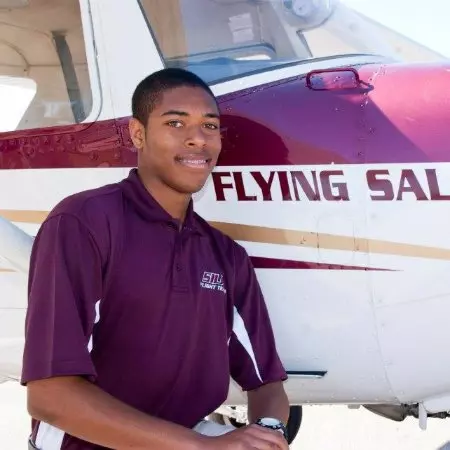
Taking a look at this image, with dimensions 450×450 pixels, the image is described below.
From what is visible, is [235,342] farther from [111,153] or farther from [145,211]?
[111,153]

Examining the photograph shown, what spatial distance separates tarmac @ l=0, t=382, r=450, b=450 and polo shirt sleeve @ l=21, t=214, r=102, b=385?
3168 millimetres

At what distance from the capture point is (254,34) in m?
3.47

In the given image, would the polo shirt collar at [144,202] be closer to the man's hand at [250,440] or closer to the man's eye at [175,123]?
the man's eye at [175,123]

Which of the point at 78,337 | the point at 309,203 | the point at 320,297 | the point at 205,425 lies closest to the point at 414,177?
the point at 309,203

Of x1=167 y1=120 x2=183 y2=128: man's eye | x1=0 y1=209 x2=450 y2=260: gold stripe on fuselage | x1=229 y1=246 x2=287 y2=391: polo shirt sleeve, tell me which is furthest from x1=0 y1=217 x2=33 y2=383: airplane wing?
x1=167 y1=120 x2=183 y2=128: man's eye

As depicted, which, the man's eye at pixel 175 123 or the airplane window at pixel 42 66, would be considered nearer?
the man's eye at pixel 175 123

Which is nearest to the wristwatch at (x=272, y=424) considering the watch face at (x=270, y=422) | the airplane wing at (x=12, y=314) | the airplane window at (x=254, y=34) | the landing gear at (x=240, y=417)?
the watch face at (x=270, y=422)

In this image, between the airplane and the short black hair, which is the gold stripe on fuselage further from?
the short black hair

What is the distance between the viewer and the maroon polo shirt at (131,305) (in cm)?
200

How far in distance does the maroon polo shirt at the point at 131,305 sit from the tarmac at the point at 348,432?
277 centimetres

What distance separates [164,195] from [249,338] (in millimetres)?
532

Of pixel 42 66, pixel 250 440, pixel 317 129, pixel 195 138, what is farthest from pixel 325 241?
pixel 42 66

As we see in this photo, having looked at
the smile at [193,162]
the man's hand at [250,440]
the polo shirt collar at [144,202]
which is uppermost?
the smile at [193,162]

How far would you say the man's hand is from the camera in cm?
199
